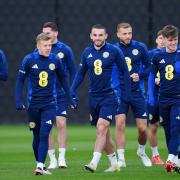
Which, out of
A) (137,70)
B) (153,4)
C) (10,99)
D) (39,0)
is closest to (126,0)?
(153,4)

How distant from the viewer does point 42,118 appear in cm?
1348

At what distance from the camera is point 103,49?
13906 millimetres

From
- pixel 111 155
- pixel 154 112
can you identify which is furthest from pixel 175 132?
pixel 154 112

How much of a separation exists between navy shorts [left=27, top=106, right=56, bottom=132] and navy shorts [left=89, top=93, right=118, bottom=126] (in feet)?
2.02

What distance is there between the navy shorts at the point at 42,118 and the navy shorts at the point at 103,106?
614 millimetres

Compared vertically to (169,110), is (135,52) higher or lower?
higher

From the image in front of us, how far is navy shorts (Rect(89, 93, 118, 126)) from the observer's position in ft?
44.6

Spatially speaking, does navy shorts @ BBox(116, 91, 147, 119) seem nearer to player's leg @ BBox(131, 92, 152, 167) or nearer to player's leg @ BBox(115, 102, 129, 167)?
player's leg @ BBox(131, 92, 152, 167)

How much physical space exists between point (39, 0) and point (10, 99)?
8.95 ft

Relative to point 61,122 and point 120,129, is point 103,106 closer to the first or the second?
point 120,129

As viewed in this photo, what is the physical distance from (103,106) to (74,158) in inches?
122

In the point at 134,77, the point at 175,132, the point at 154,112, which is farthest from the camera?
the point at 154,112

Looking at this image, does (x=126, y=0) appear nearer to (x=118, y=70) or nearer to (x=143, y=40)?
(x=143, y=40)

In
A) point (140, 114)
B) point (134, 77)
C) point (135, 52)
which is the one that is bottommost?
point (140, 114)
